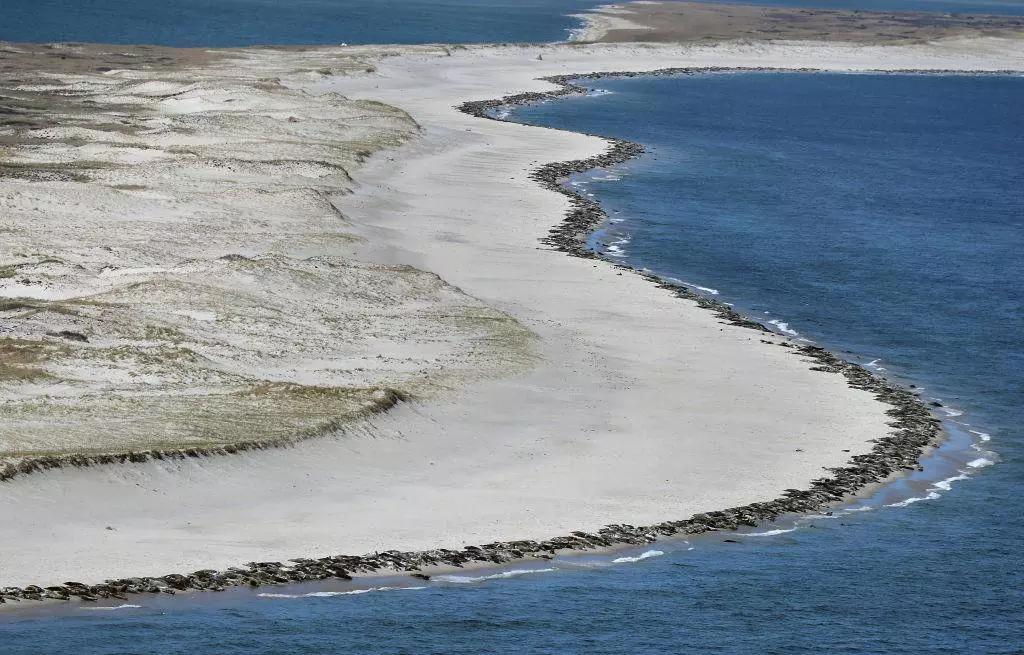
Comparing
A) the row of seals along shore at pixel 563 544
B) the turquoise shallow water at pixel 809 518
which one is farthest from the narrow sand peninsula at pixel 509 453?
the turquoise shallow water at pixel 809 518

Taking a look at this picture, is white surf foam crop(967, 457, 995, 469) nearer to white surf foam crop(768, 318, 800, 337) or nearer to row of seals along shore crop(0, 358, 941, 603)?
row of seals along shore crop(0, 358, 941, 603)

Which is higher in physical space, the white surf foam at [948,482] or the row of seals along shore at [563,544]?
the row of seals along shore at [563,544]

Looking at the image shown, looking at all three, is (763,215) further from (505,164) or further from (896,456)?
(896,456)

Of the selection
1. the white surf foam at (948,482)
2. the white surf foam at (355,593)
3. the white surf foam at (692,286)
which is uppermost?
the white surf foam at (692,286)

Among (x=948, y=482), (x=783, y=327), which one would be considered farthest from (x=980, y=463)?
(x=783, y=327)

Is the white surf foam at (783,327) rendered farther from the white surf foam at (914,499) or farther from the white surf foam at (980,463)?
the white surf foam at (914,499)

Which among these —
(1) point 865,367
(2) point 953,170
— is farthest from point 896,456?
(2) point 953,170
